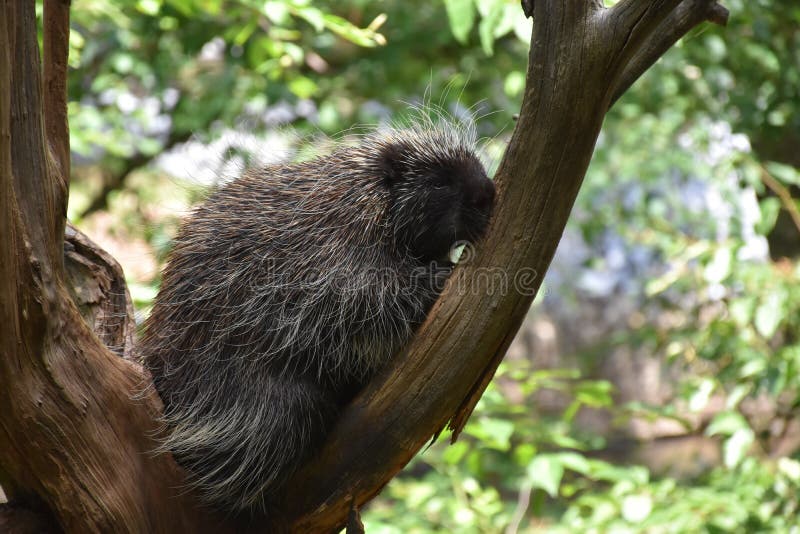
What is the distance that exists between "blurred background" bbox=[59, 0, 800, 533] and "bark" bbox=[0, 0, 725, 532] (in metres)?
0.87

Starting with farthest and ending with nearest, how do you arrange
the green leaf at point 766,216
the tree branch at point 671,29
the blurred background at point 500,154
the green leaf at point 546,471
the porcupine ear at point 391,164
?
the green leaf at point 766,216, the blurred background at point 500,154, the green leaf at point 546,471, the porcupine ear at point 391,164, the tree branch at point 671,29

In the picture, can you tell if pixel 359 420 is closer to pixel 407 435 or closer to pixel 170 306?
pixel 407 435

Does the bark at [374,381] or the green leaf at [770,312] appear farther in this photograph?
the green leaf at [770,312]

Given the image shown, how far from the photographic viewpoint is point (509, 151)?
1.80m

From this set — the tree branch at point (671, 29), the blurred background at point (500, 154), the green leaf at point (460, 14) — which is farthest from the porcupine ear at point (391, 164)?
the green leaf at point (460, 14)

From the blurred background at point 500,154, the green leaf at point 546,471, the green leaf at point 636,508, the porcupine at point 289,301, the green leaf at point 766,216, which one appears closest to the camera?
the porcupine at point 289,301

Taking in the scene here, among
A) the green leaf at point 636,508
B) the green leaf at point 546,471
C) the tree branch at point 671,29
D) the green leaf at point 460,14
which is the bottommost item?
the green leaf at point 636,508

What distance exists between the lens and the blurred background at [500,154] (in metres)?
3.26

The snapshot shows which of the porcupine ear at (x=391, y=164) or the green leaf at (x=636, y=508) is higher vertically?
the porcupine ear at (x=391, y=164)

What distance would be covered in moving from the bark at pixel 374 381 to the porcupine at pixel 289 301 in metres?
0.10

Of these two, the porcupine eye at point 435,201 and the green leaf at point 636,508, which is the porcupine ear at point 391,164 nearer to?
the porcupine eye at point 435,201

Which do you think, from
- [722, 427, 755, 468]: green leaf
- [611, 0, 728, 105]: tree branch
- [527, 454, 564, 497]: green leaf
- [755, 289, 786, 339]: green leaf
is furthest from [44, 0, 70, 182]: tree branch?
[722, 427, 755, 468]: green leaf

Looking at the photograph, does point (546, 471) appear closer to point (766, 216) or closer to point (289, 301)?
point (289, 301)

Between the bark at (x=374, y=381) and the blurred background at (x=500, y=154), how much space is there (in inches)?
34.4
